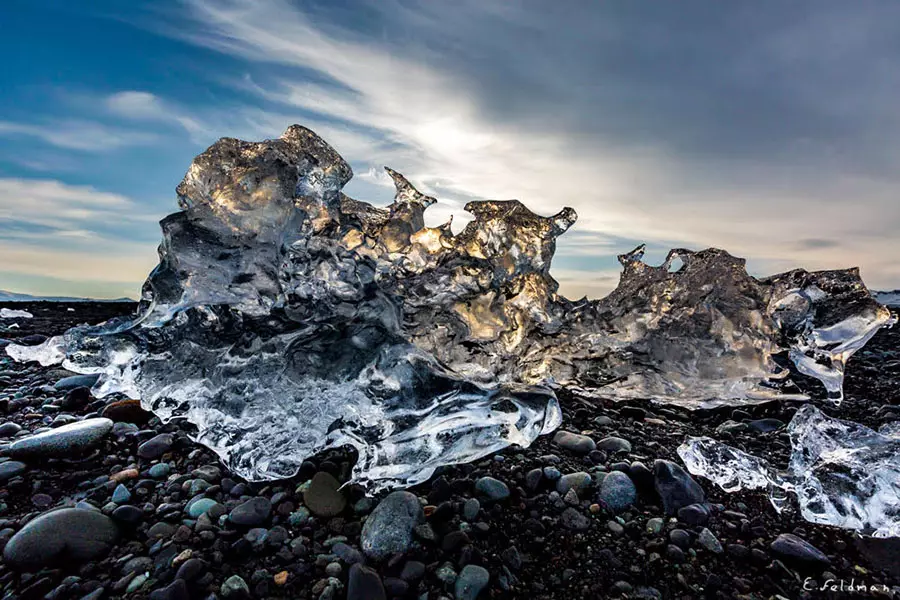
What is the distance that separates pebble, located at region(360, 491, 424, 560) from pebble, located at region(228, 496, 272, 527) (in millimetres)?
524

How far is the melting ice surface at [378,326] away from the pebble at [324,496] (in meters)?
0.15

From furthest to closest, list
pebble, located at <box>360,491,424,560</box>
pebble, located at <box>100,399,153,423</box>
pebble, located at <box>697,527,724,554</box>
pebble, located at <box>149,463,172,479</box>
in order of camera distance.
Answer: pebble, located at <box>100,399,153,423</box> < pebble, located at <box>149,463,172,479</box> < pebble, located at <box>697,527,724,554</box> < pebble, located at <box>360,491,424,560</box>

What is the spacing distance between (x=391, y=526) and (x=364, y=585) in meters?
0.33

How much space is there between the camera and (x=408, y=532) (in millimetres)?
2375

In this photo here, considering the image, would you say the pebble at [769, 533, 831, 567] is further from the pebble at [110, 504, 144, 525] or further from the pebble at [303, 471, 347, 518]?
the pebble at [110, 504, 144, 525]

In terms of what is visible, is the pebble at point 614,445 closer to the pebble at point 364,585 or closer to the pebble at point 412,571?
the pebble at point 412,571

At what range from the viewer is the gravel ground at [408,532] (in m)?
2.17

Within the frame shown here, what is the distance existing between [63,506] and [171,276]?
1.34 meters

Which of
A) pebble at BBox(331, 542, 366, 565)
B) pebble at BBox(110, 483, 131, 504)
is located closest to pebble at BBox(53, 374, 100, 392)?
pebble at BBox(110, 483, 131, 504)

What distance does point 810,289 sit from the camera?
330 centimetres

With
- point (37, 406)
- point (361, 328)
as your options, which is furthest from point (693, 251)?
→ point (37, 406)

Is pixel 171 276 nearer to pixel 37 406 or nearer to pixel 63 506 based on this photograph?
pixel 63 506

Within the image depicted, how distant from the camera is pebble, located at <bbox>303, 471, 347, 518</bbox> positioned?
258cm

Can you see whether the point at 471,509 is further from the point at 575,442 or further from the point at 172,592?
the point at 172,592
